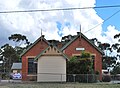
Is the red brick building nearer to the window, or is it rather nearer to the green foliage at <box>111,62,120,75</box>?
the window

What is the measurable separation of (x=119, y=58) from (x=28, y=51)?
52.0 metres

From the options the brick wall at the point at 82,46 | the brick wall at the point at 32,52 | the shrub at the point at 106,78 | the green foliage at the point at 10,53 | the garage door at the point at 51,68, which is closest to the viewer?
the garage door at the point at 51,68

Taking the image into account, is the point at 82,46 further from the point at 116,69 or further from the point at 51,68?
the point at 116,69

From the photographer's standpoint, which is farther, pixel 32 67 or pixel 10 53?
pixel 10 53

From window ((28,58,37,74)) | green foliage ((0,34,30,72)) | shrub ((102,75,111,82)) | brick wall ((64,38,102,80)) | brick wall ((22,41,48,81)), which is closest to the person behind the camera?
shrub ((102,75,111,82))

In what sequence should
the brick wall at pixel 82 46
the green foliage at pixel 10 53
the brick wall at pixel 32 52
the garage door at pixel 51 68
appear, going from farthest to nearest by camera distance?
1. the green foliage at pixel 10 53
2. the brick wall at pixel 32 52
3. the brick wall at pixel 82 46
4. the garage door at pixel 51 68

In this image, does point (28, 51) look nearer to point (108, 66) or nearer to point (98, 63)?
point (98, 63)

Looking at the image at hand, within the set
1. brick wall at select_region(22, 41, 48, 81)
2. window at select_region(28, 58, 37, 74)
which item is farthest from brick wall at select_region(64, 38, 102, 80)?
window at select_region(28, 58, 37, 74)

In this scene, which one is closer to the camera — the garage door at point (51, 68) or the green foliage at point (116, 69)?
the garage door at point (51, 68)

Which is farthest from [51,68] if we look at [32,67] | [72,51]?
[72,51]

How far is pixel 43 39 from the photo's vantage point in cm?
5444

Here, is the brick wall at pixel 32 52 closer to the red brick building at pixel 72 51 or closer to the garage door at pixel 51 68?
the red brick building at pixel 72 51

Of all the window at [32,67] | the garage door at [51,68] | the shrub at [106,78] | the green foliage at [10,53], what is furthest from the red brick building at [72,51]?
the green foliage at [10,53]

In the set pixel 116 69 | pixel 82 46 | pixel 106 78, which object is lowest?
pixel 106 78
